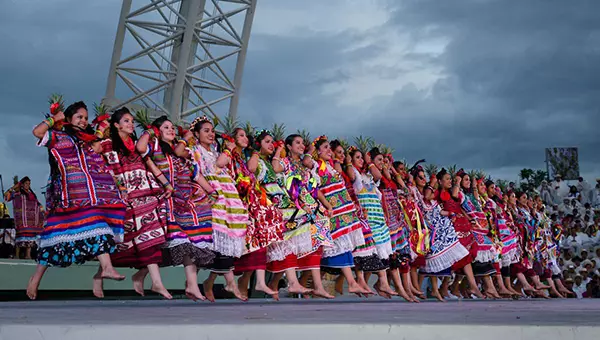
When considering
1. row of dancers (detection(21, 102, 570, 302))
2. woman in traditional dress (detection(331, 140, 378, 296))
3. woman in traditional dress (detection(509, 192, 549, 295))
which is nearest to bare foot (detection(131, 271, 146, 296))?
row of dancers (detection(21, 102, 570, 302))

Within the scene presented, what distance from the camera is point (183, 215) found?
6668 mm

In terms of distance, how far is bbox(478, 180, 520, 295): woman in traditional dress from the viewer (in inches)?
425

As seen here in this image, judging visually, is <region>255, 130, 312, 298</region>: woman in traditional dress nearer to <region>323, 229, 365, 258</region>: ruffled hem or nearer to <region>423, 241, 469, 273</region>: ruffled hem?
<region>323, 229, 365, 258</region>: ruffled hem

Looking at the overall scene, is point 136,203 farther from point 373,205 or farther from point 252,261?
point 373,205

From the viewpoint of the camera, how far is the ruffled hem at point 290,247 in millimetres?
7457

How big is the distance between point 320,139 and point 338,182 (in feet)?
1.64

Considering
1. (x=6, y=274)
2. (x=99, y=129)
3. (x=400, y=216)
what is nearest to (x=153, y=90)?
(x=6, y=274)

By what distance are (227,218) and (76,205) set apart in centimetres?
156

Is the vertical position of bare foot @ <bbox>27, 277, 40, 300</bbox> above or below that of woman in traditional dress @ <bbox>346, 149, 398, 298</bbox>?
below

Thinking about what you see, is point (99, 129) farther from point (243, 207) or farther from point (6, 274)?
point (6, 274)

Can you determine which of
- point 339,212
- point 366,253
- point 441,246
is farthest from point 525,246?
point 339,212

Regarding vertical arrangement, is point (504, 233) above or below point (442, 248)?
above

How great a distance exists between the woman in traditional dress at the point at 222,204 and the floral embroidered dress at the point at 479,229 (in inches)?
149

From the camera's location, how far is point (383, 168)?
29.3ft
